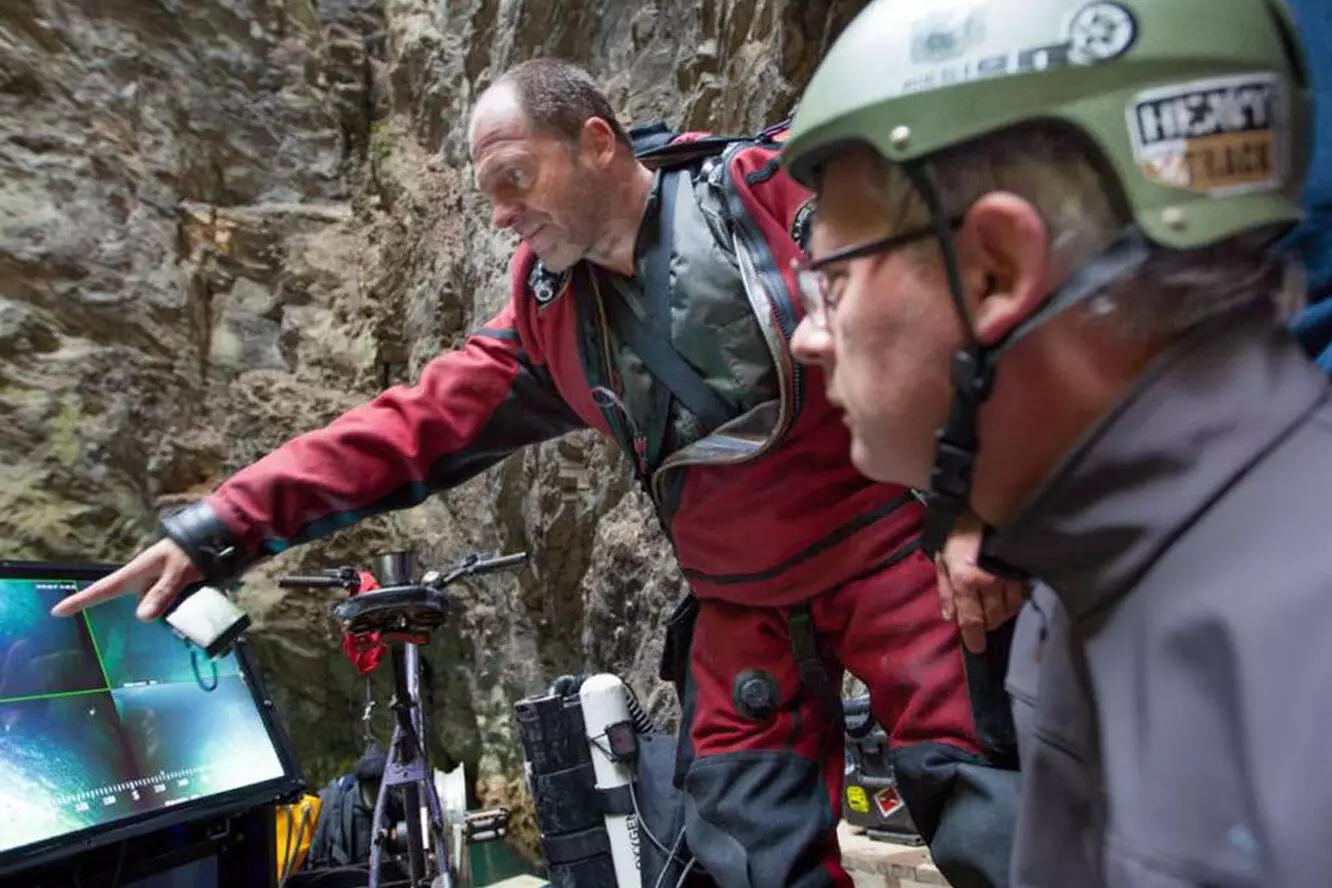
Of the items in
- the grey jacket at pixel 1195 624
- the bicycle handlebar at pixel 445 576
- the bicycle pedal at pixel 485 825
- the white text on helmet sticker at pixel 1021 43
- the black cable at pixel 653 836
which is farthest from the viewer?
the bicycle pedal at pixel 485 825

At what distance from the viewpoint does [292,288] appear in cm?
423

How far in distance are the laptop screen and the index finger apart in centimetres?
53

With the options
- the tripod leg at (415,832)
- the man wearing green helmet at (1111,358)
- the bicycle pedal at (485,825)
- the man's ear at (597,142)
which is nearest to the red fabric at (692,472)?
the man's ear at (597,142)

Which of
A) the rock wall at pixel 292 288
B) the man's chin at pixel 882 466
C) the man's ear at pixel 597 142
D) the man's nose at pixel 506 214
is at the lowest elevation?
the man's chin at pixel 882 466

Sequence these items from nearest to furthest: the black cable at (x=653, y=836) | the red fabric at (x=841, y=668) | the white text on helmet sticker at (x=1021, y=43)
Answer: the white text on helmet sticker at (x=1021, y=43) → the red fabric at (x=841, y=668) → the black cable at (x=653, y=836)

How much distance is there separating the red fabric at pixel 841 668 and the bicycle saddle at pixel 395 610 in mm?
788

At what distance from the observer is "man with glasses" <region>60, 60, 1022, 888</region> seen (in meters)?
1.11

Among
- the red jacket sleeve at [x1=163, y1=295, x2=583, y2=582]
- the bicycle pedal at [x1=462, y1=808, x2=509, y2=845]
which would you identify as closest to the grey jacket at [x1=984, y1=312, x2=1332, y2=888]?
the red jacket sleeve at [x1=163, y1=295, x2=583, y2=582]

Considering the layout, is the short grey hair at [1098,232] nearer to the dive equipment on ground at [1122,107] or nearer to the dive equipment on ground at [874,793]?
the dive equipment on ground at [1122,107]

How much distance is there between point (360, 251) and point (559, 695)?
3206 millimetres

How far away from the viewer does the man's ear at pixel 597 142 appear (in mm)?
1240

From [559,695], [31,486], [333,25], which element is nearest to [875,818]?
[559,695]

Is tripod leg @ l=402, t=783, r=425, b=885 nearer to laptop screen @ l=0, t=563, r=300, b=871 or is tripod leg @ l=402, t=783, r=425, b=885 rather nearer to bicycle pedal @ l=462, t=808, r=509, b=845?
laptop screen @ l=0, t=563, r=300, b=871

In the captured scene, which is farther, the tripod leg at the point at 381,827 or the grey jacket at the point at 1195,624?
the tripod leg at the point at 381,827
